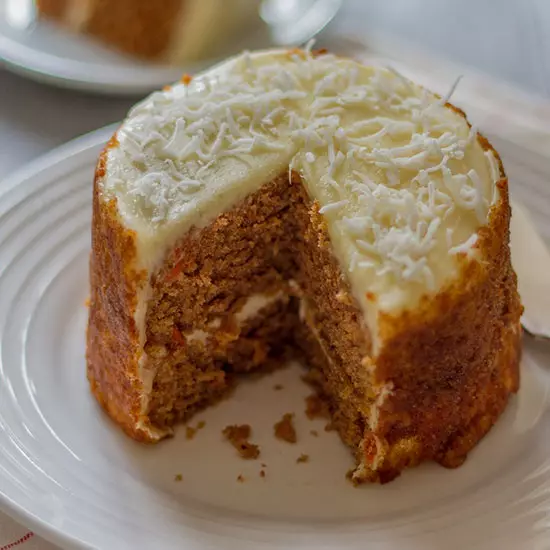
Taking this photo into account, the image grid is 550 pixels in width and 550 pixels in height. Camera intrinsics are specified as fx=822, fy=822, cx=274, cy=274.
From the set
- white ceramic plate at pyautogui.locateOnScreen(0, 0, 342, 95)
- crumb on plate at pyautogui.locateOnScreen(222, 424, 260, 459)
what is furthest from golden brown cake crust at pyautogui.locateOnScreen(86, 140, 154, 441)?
white ceramic plate at pyautogui.locateOnScreen(0, 0, 342, 95)

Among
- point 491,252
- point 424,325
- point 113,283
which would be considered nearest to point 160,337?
point 113,283

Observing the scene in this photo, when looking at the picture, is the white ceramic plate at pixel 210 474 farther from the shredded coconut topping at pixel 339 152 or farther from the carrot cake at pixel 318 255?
the shredded coconut topping at pixel 339 152

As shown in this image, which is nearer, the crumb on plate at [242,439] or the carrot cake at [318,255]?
the carrot cake at [318,255]

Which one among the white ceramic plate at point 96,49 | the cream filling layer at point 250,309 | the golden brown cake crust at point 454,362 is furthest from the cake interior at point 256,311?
the white ceramic plate at point 96,49

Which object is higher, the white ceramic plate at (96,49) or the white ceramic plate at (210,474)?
the white ceramic plate at (96,49)

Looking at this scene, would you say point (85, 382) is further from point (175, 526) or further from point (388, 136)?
point (388, 136)

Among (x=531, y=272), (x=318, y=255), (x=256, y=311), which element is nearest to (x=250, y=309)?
(x=256, y=311)
